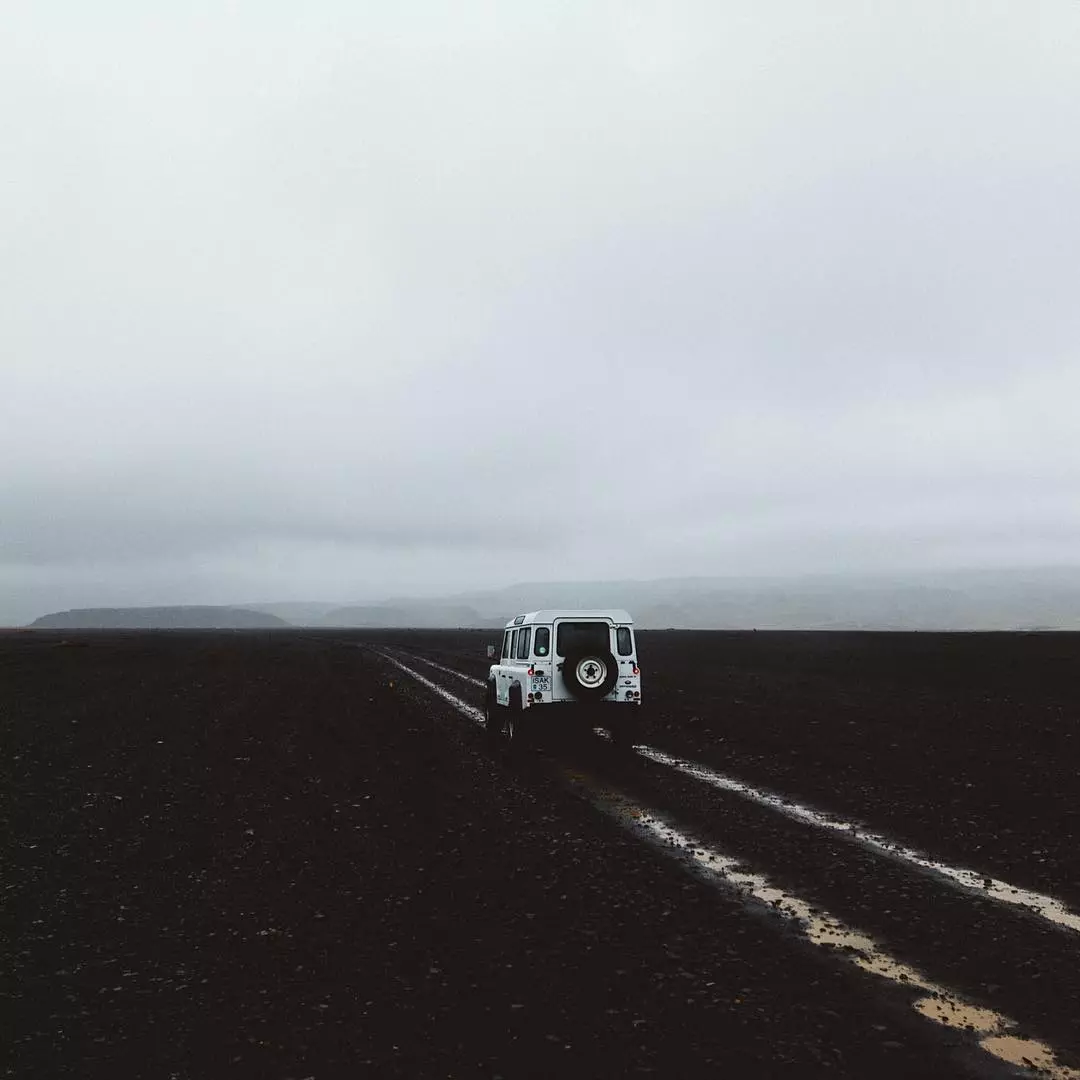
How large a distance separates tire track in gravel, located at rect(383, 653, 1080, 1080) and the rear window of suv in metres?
3.69

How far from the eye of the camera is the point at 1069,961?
20.4 feet

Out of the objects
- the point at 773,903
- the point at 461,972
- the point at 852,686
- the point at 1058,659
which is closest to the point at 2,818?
the point at 461,972

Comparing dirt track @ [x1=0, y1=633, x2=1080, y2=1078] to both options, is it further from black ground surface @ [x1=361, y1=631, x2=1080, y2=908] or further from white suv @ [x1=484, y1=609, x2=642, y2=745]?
white suv @ [x1=484, y1=609, x2=642, y2=745]

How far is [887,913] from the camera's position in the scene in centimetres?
730

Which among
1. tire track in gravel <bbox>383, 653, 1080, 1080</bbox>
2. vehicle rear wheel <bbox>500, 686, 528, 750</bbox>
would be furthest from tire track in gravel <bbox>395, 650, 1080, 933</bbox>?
vehicle rear wheel <bbox>500, 686, 528, 750</bbox>

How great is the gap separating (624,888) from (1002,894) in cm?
342

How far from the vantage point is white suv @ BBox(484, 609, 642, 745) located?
1527 cm

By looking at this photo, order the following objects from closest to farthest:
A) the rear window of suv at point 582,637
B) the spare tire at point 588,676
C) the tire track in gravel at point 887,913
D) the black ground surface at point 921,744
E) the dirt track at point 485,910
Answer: the dirt track at point 485,910
the tire track in gravel at point 887,913
the black ground surface at point 921,744
the spare tire at point 588,676
the rear window of suv at point 582,637

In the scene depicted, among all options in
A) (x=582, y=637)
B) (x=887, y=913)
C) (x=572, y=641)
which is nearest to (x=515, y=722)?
(x=572, y=641)

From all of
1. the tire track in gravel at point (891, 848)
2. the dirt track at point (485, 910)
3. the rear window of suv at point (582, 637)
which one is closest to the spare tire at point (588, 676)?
the rear window of suv at point (582, 637)

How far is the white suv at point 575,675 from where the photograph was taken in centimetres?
1527

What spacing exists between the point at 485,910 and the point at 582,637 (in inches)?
334

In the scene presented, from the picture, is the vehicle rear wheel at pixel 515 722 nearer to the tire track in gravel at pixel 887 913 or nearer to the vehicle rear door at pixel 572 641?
the vehicle rear door at pixel 572 641

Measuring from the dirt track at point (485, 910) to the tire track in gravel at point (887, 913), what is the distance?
0.14 feet
